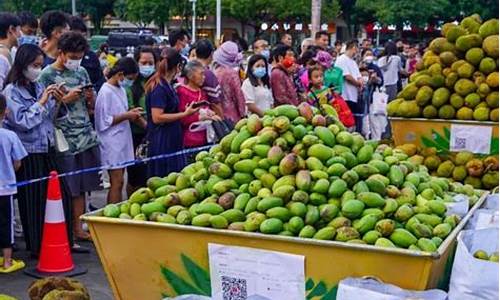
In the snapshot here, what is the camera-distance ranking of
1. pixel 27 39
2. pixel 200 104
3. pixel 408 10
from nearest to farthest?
pixel 200 104 < pixel 27 39 < pixel 408 10

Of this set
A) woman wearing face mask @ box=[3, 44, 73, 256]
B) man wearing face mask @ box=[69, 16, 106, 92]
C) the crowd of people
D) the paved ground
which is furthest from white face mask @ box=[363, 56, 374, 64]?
woman wearing face mask @ box=[3, 44, 73, 256]

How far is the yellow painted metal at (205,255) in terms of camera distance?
3.34m

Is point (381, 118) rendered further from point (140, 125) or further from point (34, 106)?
point (34, 106)

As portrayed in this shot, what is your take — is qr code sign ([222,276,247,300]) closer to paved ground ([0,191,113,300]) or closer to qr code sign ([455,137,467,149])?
paved ground ([0,191,113,300])

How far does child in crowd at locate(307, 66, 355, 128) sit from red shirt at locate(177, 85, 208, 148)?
239 centimetres

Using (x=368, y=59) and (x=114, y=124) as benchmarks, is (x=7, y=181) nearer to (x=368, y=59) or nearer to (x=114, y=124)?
(x=114, y=124)

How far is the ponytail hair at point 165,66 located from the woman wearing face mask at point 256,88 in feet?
5.13

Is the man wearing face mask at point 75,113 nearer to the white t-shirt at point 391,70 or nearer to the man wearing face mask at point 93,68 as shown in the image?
the man wearing face mask at point 93,68

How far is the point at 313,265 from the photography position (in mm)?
3477

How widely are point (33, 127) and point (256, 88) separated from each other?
313 cm

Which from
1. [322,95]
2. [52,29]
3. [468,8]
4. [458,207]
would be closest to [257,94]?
[322,95]

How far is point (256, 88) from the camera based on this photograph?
812cm

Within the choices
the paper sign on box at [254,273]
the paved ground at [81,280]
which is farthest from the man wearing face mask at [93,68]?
the paper sign on box at [254,273]

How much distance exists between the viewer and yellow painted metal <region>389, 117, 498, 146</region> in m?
6.11
